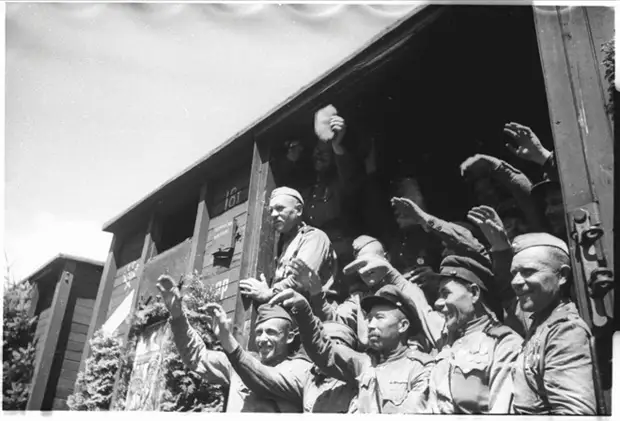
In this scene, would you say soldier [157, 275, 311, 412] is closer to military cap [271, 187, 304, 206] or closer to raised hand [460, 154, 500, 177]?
military cap [271, 187, 304, 206]

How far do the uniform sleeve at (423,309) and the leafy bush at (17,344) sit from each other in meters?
4.09

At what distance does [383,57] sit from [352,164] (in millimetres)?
880

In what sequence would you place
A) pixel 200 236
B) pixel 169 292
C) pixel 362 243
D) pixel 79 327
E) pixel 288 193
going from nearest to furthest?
1. pixel 169 292
2. pixel 362 243
3. pixel 288 193
4. pixel 200 236
5. pixel 79 327

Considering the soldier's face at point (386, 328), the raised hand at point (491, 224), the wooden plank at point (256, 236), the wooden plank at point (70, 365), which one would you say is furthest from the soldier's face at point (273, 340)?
the wooden plank at point (70, 365)

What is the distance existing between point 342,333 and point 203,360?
114 cm

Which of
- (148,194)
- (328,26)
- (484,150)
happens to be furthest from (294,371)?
(148,194)

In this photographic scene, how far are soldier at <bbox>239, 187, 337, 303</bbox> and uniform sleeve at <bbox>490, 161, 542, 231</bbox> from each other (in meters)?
1.43

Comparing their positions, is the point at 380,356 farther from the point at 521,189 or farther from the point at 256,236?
the point at 256,236

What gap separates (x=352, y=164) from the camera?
17.2 ft

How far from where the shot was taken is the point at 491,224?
3.72 m

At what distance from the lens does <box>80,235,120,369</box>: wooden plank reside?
7547 millimetres

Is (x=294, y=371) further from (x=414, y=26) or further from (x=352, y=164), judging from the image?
(x=414, y=26)

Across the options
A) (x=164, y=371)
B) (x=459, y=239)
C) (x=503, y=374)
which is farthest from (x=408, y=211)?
(x=164, y=371)

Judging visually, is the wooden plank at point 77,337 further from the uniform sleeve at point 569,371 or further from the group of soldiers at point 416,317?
the uniform sleeve at point 569,371
